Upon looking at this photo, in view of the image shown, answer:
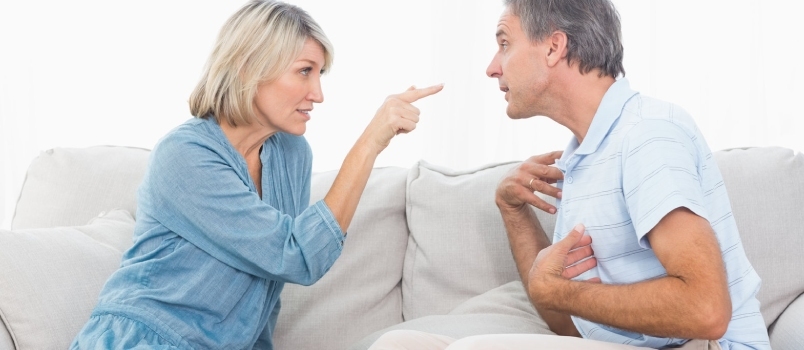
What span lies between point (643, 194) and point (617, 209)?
0.12 meters

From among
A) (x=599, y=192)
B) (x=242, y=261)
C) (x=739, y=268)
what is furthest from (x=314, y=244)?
(x=739, y=268)

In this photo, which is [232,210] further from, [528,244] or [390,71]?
[390,71]

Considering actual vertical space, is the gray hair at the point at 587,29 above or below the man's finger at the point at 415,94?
above

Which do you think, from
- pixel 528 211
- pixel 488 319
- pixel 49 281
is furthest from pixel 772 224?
pixel 49 281

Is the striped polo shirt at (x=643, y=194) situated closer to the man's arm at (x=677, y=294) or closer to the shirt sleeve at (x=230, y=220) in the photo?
the man's arm at (x=677, y=294)

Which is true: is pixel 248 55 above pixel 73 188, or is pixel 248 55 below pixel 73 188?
above

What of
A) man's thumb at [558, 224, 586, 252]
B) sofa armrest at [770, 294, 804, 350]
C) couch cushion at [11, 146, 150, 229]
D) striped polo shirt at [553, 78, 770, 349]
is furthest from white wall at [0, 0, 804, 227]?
man's thumb at [558, 224, 586, 252]

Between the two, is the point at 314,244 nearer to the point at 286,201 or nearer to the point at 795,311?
the point at 286,201

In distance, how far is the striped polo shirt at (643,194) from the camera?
138cm

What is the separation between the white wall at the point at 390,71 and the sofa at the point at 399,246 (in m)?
0.80

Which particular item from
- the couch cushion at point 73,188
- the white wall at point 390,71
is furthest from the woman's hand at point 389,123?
the white wall at point 390,71

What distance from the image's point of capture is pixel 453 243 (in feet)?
7.17

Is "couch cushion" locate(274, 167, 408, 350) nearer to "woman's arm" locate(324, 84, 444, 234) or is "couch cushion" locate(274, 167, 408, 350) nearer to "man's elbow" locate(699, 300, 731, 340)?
"woman's arm" locate(324, 84, 444, 234)

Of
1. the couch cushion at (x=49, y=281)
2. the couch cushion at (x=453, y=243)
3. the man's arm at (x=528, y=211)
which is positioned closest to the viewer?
the couch cushion at (x=49, y=281)
